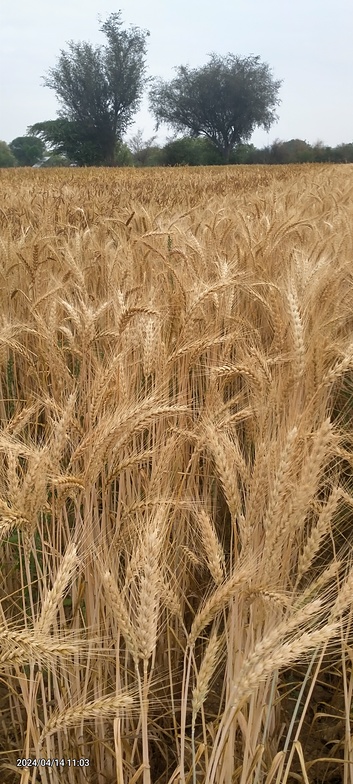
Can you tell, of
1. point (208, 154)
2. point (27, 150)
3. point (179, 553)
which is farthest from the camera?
point (27, 150)

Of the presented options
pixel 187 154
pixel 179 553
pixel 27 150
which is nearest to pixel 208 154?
pixel 187 154

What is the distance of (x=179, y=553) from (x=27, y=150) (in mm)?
79318

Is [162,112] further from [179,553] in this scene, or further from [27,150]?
[179,553]

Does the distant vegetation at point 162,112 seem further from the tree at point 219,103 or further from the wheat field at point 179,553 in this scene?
the wheat field at point 179,553

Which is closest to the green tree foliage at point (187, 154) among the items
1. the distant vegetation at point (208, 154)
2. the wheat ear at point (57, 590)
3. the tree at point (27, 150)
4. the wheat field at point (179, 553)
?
the distant vegetation at point (208, 154)

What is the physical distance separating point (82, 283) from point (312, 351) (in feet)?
3.20

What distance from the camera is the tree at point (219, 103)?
49594mm

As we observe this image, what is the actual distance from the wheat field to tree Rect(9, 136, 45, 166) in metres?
73.5

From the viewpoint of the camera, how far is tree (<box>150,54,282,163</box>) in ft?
163

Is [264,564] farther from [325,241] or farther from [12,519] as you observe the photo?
[325,241]

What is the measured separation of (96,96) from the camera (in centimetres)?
4550

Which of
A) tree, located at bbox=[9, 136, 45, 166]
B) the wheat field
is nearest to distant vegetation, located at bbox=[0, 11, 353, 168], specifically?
tree, located at bbox=[9, 136, 45, 166]

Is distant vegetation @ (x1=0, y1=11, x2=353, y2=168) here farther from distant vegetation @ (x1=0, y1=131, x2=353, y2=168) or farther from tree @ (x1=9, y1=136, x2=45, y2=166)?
tree @ (x1=9, y1=136, x2=45, y2=166)

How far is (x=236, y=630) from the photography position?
3.52 feet
